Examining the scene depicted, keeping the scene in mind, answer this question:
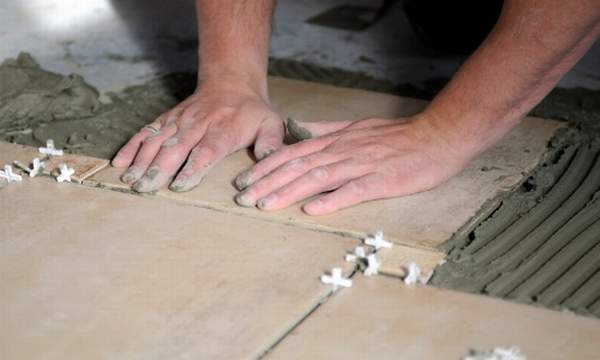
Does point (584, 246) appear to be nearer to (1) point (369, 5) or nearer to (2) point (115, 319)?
(2) point (115, 319)

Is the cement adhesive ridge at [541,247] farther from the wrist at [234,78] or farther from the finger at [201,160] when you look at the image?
the wrist at [234,78]

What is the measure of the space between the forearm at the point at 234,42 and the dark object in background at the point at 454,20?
2.51ft

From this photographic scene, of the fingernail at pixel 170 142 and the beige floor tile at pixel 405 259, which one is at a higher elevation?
the fingernail at pixel 170 142

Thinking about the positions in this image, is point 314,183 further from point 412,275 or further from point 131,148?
point 131,148

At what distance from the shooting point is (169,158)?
2.00 meters

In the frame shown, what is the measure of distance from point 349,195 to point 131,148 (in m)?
0.55

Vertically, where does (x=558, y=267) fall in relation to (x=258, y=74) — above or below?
below

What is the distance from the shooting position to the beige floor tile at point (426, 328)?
1.43m

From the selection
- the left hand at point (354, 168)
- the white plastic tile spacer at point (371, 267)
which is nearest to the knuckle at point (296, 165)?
the left hand at point (354, 168)

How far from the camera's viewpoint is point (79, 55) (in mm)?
2898

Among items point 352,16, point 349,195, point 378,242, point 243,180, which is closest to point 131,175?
point 243,180

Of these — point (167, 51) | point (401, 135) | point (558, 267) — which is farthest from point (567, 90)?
point (167, 51)

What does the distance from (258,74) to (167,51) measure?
725 millimetres

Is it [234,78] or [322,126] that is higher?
[234,78]
